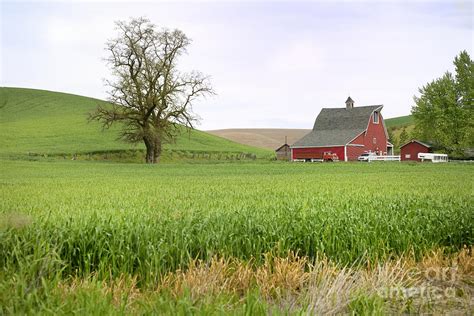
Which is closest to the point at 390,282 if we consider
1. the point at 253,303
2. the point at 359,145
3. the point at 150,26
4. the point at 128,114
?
the point at 253,303

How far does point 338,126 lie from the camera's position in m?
75.1

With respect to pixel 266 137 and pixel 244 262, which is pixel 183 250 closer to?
pixel 244 262

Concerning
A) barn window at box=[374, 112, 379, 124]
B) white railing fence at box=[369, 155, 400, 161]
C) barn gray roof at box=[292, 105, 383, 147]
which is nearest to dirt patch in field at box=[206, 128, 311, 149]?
barn gray roof at box=[292, 105, 383, 147]

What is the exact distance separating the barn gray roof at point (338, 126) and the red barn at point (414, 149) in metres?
8.05

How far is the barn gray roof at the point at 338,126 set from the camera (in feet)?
233

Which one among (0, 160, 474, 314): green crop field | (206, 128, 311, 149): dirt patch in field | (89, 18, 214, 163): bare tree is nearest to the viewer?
(0, 160, 474, 314): green crop field

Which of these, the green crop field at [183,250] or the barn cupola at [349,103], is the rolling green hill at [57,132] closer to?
the barn cupola at [349,103]

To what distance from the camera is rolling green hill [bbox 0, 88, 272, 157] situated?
6688 centimetres

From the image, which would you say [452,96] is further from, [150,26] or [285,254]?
[285,254]

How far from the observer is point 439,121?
68.7 meters

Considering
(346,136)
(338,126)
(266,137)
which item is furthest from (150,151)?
(266,137)

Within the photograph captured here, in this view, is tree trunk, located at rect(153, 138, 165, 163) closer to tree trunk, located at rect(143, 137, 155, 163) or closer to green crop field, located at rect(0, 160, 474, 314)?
tree trunk, located at rect(143, 137, 155, 163)

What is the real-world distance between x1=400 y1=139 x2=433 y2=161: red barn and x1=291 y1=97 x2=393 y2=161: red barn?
2.63 meters

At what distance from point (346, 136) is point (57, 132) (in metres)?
45.4
